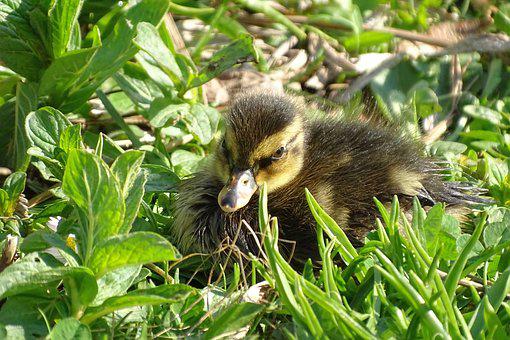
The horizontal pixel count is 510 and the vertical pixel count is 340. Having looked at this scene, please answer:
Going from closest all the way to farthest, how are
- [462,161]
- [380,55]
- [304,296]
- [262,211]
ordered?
[304,296] → [262,211] → [462,161] → [380,55]

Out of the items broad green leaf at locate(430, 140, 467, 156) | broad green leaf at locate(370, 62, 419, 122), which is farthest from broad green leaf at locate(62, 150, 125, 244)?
broad green leaf at locate(370, 62, 419, 122)

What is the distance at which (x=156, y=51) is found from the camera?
250cm

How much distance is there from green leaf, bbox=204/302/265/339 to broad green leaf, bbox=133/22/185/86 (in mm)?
963

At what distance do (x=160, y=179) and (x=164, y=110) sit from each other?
212 millimetres

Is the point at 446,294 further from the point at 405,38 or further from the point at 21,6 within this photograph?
the point at 405,38

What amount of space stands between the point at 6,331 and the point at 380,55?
2198 millimetres

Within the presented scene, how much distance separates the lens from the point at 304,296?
5.28 ft

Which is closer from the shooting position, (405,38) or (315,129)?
(315,129)

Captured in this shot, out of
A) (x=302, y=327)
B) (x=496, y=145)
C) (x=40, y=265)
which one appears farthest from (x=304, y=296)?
(x=496, y=145)

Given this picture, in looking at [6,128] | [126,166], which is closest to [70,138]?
[126,166]

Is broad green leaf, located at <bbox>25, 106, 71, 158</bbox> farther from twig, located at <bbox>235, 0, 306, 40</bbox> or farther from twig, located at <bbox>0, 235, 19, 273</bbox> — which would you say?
twig, located at <bbox>235, 0, 306, 40</bbox>

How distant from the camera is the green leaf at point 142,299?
164cm

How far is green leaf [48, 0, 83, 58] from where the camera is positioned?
2320mm

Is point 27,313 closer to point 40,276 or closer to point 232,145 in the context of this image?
point 40,276
